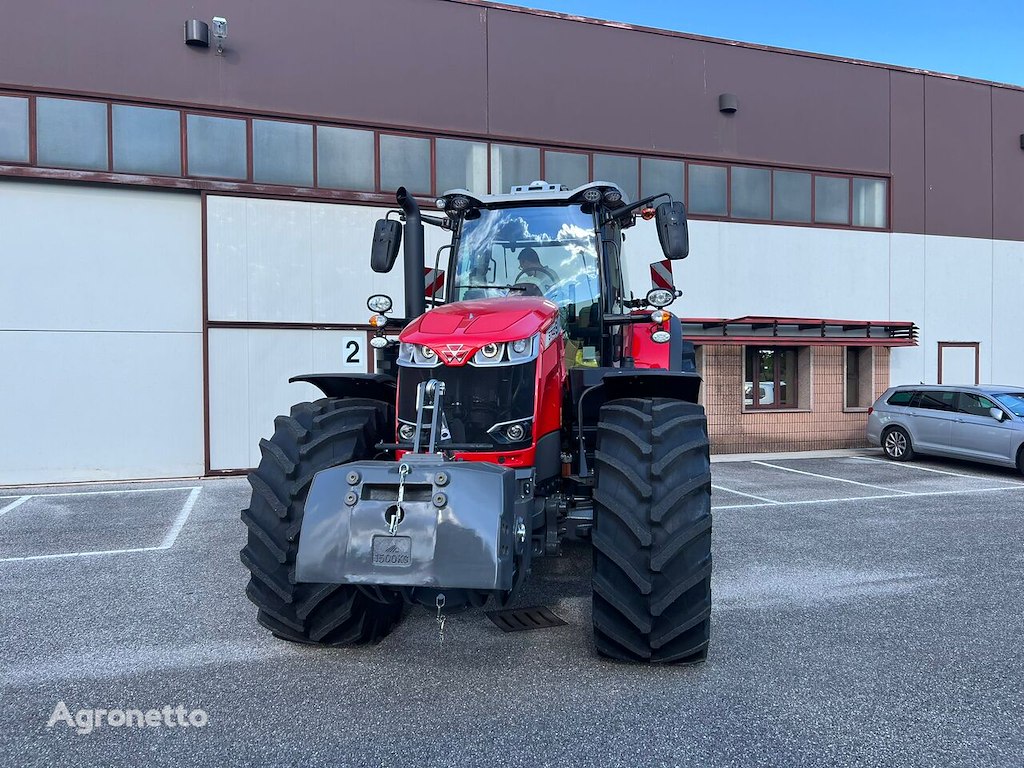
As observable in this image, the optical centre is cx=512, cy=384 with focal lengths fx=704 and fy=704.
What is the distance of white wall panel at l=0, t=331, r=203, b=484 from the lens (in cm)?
998

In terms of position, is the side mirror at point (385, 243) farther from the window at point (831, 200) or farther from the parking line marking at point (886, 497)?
the window at point (831, 200)

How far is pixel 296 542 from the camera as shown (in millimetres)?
3539

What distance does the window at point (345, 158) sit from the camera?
11.0m

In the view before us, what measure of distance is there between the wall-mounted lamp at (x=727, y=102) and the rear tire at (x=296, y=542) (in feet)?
37.3

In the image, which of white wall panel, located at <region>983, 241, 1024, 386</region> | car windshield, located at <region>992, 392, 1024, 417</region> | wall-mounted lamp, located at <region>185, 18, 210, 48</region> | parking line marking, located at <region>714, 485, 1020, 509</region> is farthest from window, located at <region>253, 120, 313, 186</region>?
white wall panel, located at <region>983, 241, 1024, 386</region>

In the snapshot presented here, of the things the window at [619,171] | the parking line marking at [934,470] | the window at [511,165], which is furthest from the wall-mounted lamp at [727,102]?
the parking line marking at [934,470]

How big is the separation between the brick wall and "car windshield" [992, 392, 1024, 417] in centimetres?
277

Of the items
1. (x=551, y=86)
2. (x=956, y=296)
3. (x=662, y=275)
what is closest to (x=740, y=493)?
(x=662, y=275)

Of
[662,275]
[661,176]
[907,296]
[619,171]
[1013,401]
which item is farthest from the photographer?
[907,296]

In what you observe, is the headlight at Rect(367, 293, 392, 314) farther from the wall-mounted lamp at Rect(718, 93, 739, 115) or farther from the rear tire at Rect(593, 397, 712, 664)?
the wall-mounted lamp at Rect(718, 93, 739, 115)

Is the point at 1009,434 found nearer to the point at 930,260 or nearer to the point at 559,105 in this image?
the point at 930,260

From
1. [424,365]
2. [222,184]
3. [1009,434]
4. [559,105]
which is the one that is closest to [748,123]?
[559,105]

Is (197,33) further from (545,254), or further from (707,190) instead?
(707,190)

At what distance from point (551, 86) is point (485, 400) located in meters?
9.89
